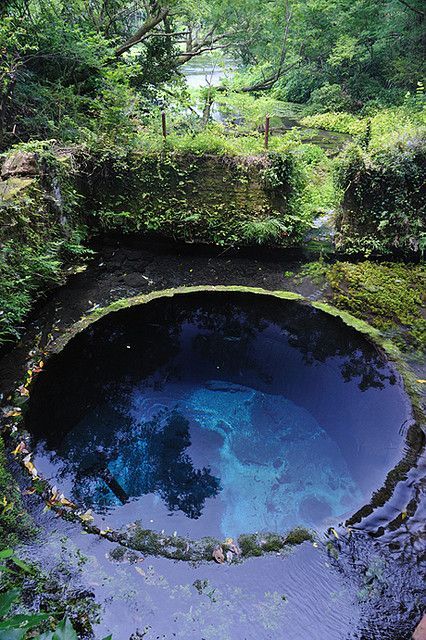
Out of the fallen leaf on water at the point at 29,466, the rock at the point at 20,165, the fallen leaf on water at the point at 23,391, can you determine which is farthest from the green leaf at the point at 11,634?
the rock at the point at 20,165

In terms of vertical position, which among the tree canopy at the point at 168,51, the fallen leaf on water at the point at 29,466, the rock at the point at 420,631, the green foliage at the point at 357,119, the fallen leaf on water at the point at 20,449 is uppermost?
the tree canopy at the point at 168,51

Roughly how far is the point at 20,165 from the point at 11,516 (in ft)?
15.6

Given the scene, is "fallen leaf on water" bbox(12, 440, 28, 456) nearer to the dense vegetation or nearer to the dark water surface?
the dark water surface

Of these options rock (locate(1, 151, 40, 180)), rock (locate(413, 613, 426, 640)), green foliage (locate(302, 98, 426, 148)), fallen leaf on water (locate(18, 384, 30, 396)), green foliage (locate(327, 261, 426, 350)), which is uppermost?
green foliage (locate(302, 98, 426, 148))

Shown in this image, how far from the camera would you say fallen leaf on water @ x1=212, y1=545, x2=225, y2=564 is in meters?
3.09

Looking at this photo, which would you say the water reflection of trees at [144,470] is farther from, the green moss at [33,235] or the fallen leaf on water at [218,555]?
the green moss at [33,235]

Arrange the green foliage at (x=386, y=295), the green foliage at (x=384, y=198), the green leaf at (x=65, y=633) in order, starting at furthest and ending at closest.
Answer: the green foliage at (x=384, y=198), the green foliage at (x=386, y=295), the green leaf at (x=65, y=633)

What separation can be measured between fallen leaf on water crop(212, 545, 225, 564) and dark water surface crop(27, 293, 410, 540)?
1.75 ft

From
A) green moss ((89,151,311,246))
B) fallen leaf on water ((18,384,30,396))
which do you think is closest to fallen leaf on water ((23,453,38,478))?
fallen leaf on water ((18,384,30,396))

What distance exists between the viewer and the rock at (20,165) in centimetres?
600

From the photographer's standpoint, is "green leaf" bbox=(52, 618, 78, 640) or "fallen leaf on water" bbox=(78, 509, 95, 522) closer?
"green leaf" bbox=(52, 618, 78, 640)

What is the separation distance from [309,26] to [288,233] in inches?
497

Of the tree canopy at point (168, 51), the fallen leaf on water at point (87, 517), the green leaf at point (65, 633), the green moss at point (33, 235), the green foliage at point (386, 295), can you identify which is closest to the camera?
the green leaf at point (65, 633)

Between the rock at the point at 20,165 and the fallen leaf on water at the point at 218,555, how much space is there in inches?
214
